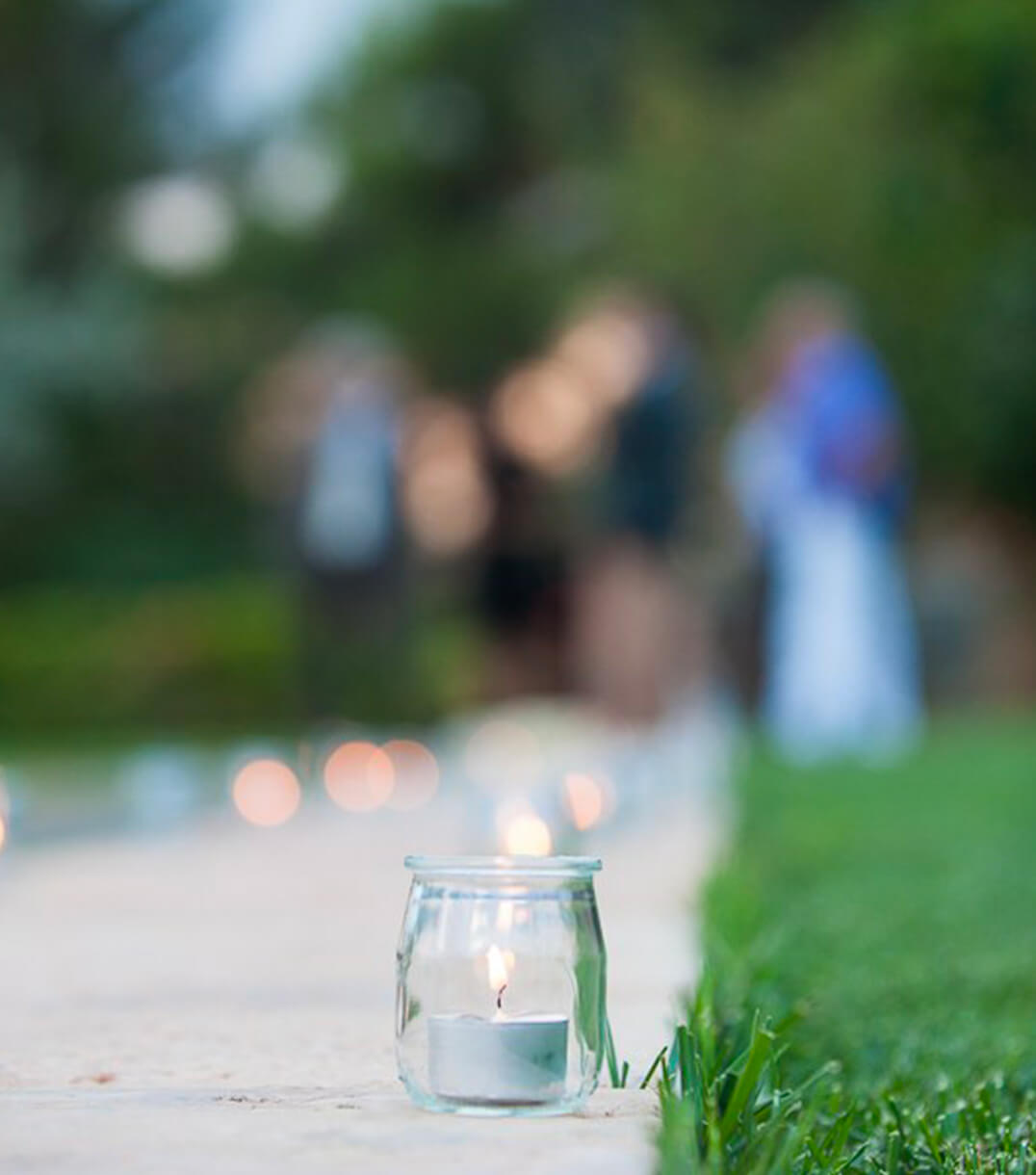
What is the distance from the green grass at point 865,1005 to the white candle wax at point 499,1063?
0.10 metres

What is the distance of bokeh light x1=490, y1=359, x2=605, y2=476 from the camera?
507 inches

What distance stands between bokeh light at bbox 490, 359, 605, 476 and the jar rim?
32.2ft

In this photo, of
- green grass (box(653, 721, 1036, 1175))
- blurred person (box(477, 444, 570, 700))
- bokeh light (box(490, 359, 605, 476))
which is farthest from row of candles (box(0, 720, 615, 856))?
blurred person (box(477, 444, 570, 700))

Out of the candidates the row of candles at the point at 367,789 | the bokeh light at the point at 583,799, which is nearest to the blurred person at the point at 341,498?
the row of candles at the point at 367,789

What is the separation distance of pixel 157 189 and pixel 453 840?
74.9 ft

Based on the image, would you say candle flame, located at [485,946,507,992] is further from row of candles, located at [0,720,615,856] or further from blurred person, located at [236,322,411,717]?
blurred person, located at [236,322,411,717]

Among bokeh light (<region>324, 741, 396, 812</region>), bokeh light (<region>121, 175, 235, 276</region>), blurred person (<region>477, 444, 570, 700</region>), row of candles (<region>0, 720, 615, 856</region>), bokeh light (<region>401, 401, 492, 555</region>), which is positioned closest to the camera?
row of candles (<region>0, 720, 615, 856</region>)

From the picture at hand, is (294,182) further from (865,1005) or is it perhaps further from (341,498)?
(865,1005)

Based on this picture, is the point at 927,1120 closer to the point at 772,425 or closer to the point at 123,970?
the point at 123,970

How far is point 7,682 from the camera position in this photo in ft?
57.2

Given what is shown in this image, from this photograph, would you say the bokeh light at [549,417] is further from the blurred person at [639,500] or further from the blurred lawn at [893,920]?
the blurred lawn at [893,920]

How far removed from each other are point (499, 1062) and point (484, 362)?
25616 mm

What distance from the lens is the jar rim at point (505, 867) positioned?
6.76 ft

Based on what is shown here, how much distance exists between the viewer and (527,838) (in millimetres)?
4156
